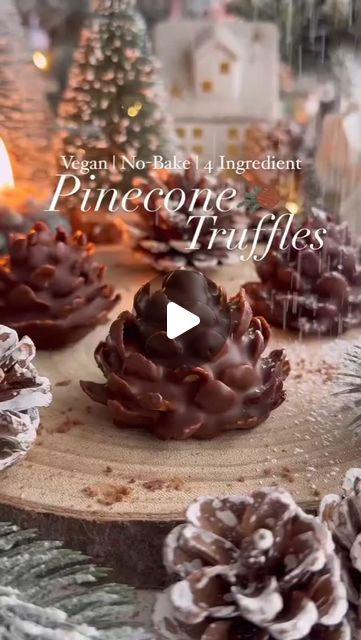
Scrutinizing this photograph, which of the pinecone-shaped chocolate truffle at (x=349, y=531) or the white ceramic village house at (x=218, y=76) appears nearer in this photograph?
the pinecone-shaped chocolate truffle at (x=349, y=531)

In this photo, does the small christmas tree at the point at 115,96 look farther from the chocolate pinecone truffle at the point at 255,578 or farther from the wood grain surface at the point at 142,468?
the chocolate pinecone truffle at the point at 255,578

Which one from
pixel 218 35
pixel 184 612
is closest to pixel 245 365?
pixel 184 612

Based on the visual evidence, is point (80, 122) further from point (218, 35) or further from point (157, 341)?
point (157, 341)

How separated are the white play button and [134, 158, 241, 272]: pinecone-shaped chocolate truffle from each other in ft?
0.38

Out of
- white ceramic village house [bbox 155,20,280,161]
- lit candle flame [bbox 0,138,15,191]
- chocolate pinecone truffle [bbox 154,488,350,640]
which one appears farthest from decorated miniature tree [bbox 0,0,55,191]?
chocolate pinecone truffle [bbox 154,488,350,640]

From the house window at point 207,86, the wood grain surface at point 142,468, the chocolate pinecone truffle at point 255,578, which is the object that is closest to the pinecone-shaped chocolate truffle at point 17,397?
the wood grain surface at point 142,468

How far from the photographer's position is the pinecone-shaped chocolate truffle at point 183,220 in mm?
586

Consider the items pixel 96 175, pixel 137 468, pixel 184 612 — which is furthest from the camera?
pixel 96 175

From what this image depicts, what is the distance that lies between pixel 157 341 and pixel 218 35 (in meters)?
0.27

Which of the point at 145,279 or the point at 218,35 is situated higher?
the point at 218,35

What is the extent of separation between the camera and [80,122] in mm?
668

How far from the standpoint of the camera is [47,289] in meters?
0.60

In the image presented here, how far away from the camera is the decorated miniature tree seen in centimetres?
65

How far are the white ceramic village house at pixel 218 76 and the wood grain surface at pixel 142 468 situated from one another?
0.21 m
